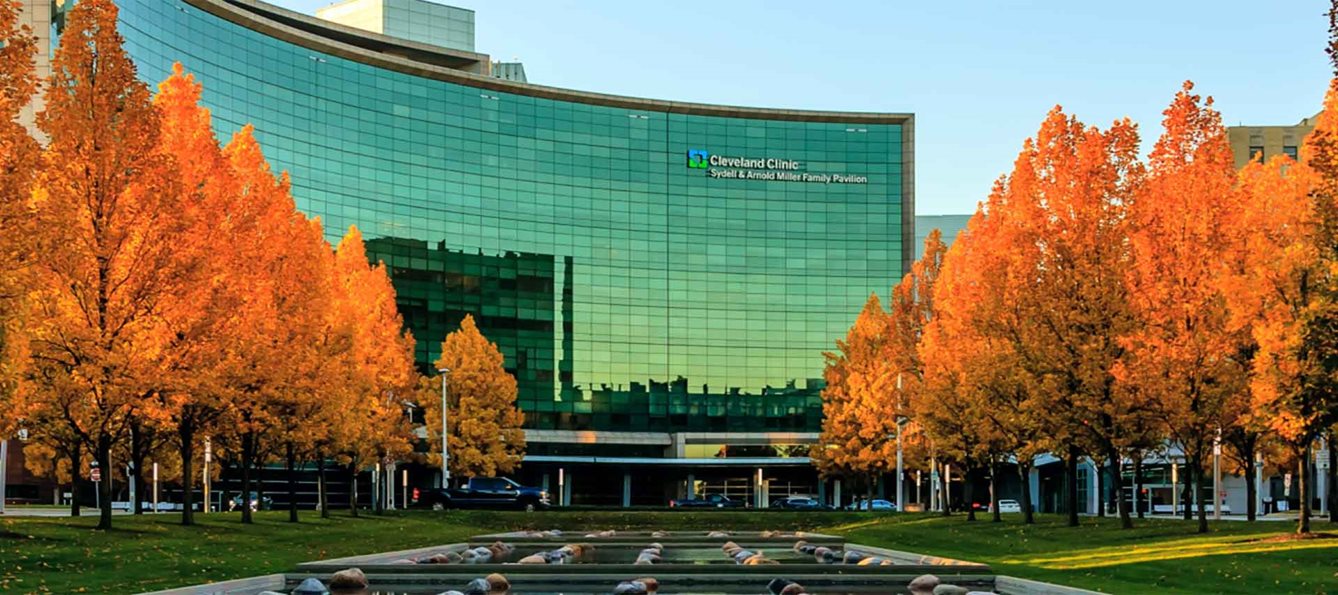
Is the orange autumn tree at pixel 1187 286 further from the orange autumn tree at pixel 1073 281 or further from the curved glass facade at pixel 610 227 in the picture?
the curved glass facade at pixel 610 227

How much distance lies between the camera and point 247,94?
108 m

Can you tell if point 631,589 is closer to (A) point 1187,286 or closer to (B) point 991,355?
(A) point 1187,286

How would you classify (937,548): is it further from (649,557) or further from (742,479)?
(742,479)

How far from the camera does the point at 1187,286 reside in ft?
127

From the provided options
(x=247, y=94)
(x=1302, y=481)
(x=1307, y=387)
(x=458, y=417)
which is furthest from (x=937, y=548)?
(x=247, y=94)

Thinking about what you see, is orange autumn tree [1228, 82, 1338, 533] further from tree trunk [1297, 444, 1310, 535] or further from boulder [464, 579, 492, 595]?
boulder [464, 579, 492, 595]

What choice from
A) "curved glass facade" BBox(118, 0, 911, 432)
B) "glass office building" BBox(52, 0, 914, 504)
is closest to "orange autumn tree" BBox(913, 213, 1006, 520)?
"glass office building" BBox(52, 0, 914, 504)

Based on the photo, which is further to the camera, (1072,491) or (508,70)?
(508,70)

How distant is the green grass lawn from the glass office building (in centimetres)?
6703

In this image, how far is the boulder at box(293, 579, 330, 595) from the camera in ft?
73.4

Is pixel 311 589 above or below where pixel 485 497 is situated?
above

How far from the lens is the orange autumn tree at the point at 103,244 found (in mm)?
32688

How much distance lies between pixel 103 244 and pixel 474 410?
50.2 m

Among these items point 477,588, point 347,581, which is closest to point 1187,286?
point 477,588
